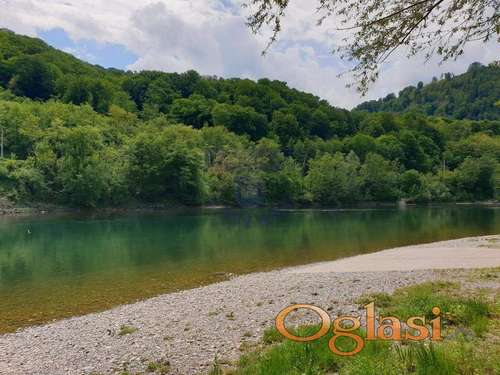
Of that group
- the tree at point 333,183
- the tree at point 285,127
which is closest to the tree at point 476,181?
the tree at point 333,183

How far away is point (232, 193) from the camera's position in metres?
92.9

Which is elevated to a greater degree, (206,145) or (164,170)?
(206,145)

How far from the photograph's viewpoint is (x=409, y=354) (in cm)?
573

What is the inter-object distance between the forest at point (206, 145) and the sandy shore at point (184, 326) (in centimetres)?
812

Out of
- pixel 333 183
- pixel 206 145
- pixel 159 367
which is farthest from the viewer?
pixel 206 145

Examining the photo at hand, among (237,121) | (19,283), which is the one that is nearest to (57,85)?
(237,121)

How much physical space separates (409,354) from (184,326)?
23.7ft

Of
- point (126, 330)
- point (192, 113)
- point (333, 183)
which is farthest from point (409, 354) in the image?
point (192, 113)

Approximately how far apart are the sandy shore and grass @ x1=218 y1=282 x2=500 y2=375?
1641 mm

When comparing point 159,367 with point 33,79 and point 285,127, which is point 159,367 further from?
point 285,127

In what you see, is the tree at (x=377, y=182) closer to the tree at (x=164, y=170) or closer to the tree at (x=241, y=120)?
the tree at (x=164, y=170)

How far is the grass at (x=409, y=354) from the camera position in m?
5.41

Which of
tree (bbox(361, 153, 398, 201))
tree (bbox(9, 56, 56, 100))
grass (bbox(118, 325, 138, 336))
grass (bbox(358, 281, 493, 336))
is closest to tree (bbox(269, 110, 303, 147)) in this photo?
tree (bbox(361, 153, 398, 201))

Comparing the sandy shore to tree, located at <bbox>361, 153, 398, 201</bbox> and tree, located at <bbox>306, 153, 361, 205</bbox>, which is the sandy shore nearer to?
tree, located at <bbox>306, 153, 361, 205</bbox>
